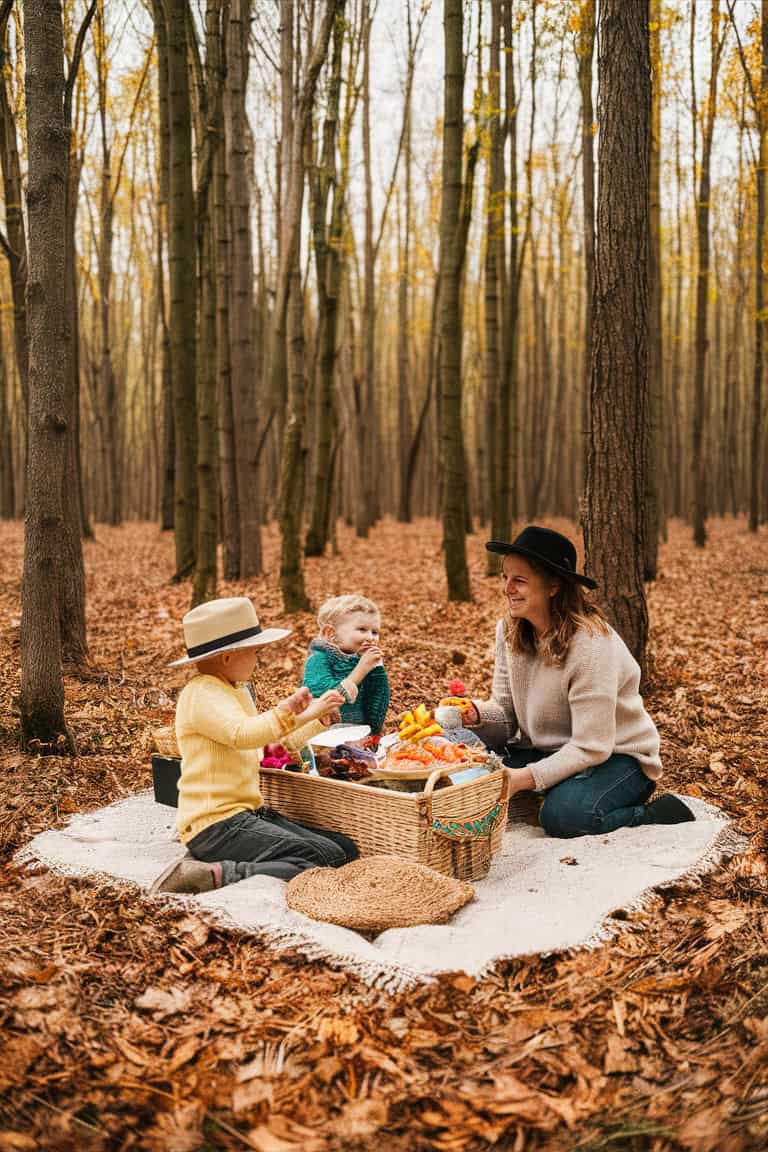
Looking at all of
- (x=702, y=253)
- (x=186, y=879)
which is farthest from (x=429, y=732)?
(x=702, y=253)

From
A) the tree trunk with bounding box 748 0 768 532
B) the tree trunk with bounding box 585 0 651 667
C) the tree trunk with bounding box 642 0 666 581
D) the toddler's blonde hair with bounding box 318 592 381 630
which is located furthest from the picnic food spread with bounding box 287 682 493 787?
the tree trunk with bounding box 748 0 768 532

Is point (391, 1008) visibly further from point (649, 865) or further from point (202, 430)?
point (202, 430)

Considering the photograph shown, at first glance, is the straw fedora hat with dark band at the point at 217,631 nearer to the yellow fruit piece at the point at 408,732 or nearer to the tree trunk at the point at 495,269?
the yellow fruit piece at the point at 408,732

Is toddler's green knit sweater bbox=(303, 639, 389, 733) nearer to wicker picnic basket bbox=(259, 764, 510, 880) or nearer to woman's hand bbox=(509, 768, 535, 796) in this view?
wicker picnic basket bbox=(259, 764, 510, 880)

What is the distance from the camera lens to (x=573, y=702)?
391 cm

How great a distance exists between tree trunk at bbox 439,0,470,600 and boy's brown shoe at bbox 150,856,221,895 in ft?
20.2

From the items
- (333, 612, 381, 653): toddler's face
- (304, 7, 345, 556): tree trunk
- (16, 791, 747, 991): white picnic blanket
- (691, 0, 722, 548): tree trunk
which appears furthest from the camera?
(691, 0, 722, 548): tree trunk

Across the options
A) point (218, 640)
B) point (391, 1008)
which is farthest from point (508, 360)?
point (391, 1008)

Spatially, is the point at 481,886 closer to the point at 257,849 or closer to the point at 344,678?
the point at 257,849

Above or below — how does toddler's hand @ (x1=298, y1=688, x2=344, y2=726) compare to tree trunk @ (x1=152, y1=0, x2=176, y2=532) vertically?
below

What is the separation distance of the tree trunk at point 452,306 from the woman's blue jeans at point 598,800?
532cm

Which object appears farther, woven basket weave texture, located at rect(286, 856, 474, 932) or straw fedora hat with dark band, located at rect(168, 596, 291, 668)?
straw fedora hat with dark band, located at rect(168, 596, 291, 668)

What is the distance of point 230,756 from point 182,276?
22.3 feet

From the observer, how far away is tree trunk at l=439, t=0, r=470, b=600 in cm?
861
